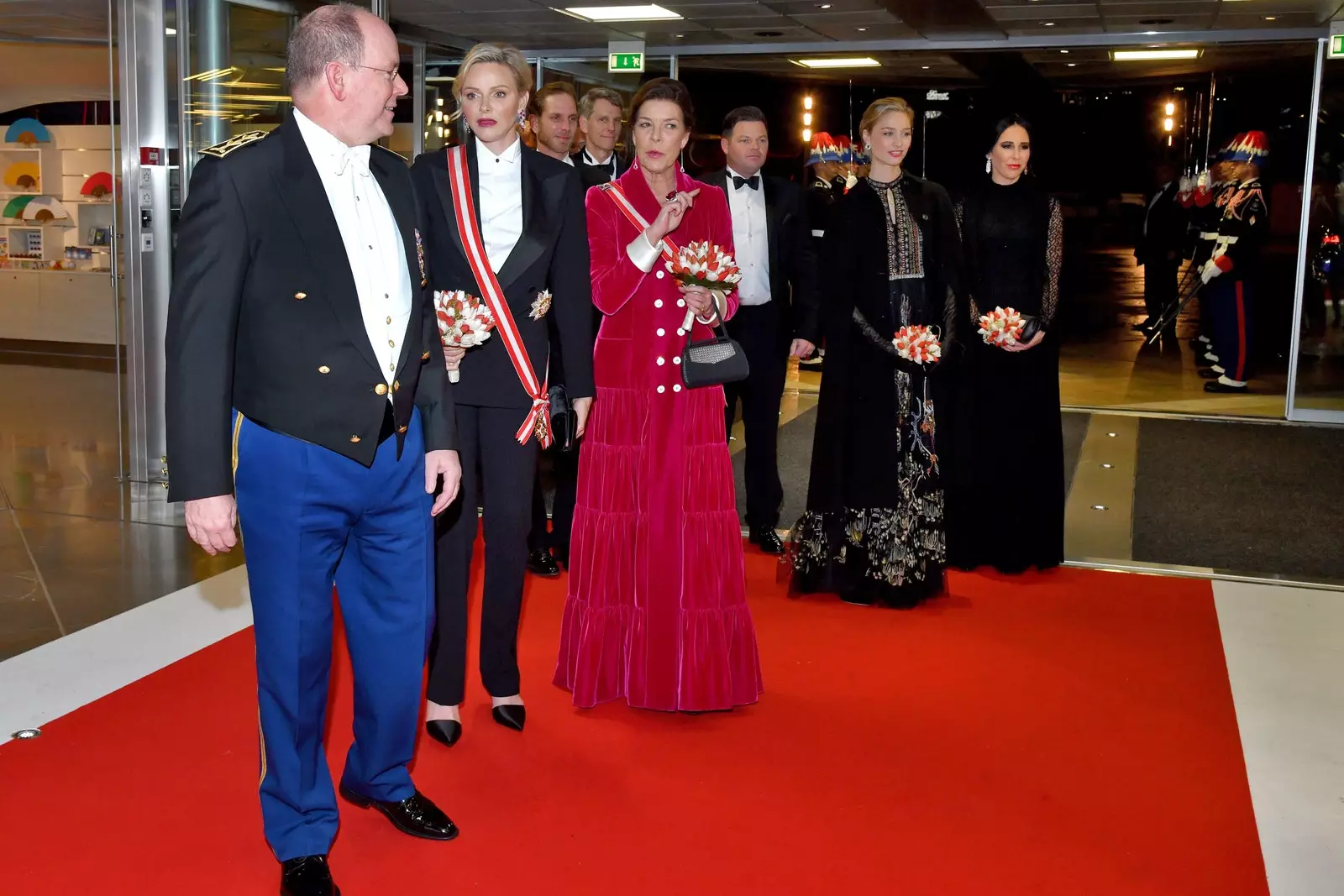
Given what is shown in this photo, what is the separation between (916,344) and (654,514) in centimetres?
148

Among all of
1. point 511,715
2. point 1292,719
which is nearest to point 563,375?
point 511,715

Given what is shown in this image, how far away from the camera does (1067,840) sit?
10.2ft

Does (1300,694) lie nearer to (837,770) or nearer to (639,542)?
(837,770)

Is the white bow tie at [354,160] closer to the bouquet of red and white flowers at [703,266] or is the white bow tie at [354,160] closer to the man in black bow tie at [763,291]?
the bouquet of red and white flowers at [703,266]

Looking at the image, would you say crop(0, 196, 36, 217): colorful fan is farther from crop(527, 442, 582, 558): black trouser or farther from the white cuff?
the white cuff

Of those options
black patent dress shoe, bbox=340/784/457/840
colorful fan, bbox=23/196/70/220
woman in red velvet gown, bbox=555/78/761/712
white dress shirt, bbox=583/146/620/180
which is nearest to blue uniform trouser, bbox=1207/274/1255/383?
white dress shirt, bbox=583/146/620/180

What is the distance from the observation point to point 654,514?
12.4 ft

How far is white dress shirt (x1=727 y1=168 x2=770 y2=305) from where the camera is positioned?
5844 millimetres

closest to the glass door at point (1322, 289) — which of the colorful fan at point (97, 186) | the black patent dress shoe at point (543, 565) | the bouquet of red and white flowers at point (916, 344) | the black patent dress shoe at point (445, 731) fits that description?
the bouquet of red and white flowers at point (916, 344)

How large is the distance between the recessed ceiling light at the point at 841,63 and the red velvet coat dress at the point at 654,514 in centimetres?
781

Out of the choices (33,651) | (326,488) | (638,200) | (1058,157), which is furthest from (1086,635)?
(1058,157)

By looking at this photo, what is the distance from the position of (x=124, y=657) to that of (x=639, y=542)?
5.72ft

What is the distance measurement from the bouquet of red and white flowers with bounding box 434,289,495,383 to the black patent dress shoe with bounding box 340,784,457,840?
101 cm

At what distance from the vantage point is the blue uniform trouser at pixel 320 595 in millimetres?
2584
